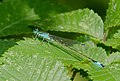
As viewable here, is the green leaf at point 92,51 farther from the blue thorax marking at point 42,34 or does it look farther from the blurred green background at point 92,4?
the blurred green background at point 92,4

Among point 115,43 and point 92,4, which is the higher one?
A: point 115,43

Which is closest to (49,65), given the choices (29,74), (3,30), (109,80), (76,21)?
(29,74)

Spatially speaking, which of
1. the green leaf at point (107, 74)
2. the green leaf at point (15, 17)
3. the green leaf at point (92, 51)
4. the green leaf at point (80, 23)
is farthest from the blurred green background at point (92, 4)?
the green leaf at point (107, 74)

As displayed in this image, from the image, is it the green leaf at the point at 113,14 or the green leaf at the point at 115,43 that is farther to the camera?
the green leaf at the point at 113,14

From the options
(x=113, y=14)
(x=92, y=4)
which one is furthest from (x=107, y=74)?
(x=92, y=4)

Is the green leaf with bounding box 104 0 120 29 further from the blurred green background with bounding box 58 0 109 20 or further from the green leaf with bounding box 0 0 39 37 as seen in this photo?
the blurred green background with bounding box 58 0 109 20

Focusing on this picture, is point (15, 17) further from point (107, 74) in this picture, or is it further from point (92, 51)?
point (107, 74)

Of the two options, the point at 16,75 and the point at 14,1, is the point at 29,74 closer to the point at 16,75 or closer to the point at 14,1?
the point at 16,75
